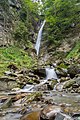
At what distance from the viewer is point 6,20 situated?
36344 mm

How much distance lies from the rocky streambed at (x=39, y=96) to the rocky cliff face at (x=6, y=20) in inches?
473

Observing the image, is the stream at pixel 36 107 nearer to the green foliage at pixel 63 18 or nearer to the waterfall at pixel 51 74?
the waterfall at pixel 51 74

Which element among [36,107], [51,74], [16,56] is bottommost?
[36,107]

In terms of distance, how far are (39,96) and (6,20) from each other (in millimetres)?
27598

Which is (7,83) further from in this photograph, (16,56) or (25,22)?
(25,22)

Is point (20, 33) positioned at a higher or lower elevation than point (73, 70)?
higher

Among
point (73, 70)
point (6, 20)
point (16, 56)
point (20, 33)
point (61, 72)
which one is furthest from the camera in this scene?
point (6, 20)

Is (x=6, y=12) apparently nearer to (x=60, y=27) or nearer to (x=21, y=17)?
(x=21, y=17)

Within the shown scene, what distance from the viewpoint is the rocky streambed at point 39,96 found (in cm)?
700

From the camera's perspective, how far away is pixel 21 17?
40375mm

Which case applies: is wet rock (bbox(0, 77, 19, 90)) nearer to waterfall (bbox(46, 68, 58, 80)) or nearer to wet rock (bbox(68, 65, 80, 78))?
waterfall (bbox(46, 68, 58, 80))

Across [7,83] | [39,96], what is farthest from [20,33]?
[39,96]

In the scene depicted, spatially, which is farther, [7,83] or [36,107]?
[7,83]

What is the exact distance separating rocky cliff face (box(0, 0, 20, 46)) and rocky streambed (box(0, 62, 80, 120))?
39.4 feet
